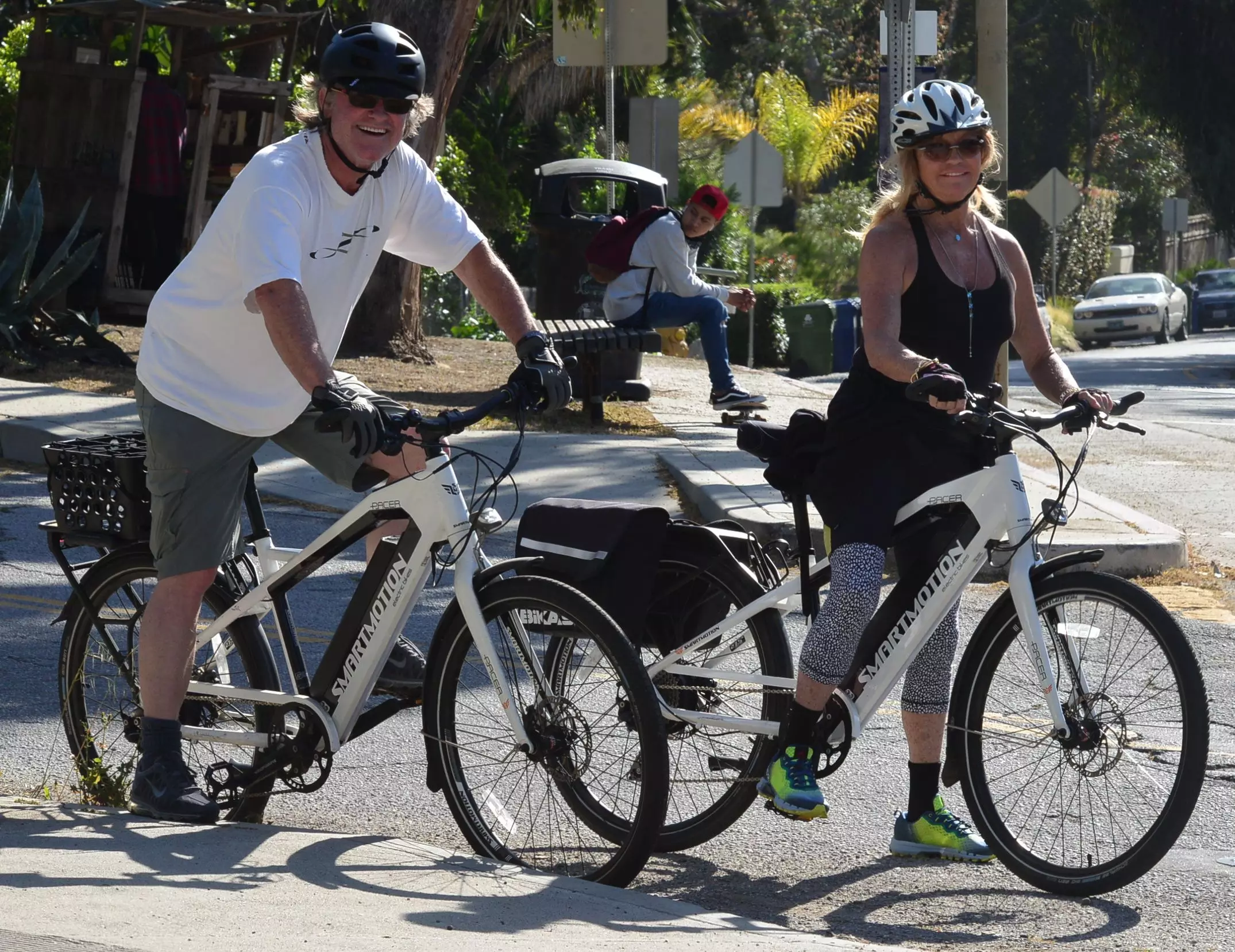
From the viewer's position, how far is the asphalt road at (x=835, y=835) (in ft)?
12.2

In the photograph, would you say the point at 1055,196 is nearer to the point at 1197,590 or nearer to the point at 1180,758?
the point at 1197,590

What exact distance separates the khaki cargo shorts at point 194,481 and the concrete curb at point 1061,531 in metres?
3.76

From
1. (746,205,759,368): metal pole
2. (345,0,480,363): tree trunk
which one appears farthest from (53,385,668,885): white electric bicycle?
(746,205,759,368): metal pole

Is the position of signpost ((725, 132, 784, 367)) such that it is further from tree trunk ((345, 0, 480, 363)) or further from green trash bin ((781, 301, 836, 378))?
tree trunk ((345, 0, 480, 363))

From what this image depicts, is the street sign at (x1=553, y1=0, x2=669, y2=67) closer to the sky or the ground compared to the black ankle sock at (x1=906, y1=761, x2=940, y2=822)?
closer to the sky

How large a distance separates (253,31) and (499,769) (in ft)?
42.8

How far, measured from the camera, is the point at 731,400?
38.7 ft

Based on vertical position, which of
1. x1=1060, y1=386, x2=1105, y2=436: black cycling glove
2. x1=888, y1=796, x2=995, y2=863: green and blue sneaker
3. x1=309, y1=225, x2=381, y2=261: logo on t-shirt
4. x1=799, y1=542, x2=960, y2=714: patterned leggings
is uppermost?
x1=309, y1=225, x2=381, y2=261: logo on t-shirt

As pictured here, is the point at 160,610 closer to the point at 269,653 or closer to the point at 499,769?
the point at 269,653

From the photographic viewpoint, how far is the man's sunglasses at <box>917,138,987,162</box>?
13.2 feet

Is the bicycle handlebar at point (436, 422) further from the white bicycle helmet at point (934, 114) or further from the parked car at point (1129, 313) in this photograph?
the parked car at point (1129, 313)

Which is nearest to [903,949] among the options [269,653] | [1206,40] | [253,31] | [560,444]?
[269,653]

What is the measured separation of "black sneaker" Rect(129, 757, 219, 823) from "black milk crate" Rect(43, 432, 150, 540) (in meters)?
0.58

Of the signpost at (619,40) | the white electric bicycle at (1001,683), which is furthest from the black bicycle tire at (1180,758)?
the signpost at (619,40)
